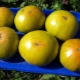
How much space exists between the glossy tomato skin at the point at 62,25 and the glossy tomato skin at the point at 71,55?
5cm

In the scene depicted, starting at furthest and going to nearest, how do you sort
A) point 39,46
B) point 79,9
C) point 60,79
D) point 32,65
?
point 79,9
point 60,79
point 32,65
point 39,46

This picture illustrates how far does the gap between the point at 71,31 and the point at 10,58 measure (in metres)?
0.38

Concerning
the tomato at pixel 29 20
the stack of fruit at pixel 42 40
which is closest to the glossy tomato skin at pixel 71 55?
the stack of fruit at pixel 42 40

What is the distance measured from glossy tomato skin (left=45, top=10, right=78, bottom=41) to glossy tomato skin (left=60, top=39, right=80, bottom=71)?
47mm

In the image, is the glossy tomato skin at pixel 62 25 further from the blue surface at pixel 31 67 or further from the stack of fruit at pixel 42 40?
the blue surface at pixel 31 67

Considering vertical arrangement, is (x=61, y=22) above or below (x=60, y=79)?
above

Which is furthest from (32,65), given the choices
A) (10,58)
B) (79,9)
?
(79,9)

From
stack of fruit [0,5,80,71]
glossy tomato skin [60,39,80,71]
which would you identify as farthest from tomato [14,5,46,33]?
glossy tomato skin [60,39,80,71]

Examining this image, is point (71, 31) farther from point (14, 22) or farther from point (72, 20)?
point (14, 22)

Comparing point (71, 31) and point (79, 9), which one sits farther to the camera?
point (79, 9)

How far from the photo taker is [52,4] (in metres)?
1.78

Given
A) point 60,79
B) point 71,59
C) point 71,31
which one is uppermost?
point 71,31

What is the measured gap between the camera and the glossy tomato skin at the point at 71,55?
1107 millimetres

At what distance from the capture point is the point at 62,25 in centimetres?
116
